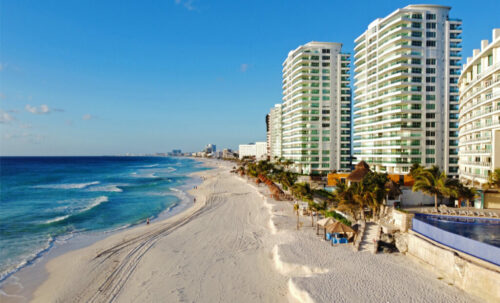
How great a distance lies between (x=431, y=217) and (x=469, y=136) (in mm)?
24058

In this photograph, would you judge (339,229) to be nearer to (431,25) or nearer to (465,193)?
(465,193)

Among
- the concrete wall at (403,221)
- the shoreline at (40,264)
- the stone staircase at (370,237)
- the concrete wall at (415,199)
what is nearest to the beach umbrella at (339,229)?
the stone staircase at (370,237)

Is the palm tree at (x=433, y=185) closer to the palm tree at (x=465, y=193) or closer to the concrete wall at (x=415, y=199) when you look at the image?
the palm tree at (x=465, y=193)

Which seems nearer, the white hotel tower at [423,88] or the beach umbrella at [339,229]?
the beach umbrella at [339,229]

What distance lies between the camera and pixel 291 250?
74.1 ft

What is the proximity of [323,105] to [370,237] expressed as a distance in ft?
181

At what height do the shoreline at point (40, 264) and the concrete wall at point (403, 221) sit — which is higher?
the concrete wall at point (403, 221)

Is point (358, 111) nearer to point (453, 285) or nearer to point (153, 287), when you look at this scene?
point (453, 285)

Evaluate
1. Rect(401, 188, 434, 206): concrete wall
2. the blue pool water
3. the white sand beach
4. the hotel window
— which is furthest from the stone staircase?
the hotel window

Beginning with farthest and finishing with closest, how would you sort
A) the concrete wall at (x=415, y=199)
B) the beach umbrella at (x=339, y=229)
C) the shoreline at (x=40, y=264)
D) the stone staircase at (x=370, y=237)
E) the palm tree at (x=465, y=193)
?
the concrete wall at (x=415, y=199) → the palm tree at (x=465, y=193) → the beach umbrella at (x=339, y=229) → the stone staircase at (x=370, y=237) → the shoreline at (x=40, y=264)

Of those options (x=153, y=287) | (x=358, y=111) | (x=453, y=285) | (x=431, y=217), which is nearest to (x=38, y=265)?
(x=153, y=287)

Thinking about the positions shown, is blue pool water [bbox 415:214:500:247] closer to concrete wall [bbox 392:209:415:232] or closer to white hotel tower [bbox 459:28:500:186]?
concrete wall [bbox 392:209:415:232]

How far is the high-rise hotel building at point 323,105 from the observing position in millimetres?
72812

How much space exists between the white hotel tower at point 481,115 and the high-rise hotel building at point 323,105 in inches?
1246
